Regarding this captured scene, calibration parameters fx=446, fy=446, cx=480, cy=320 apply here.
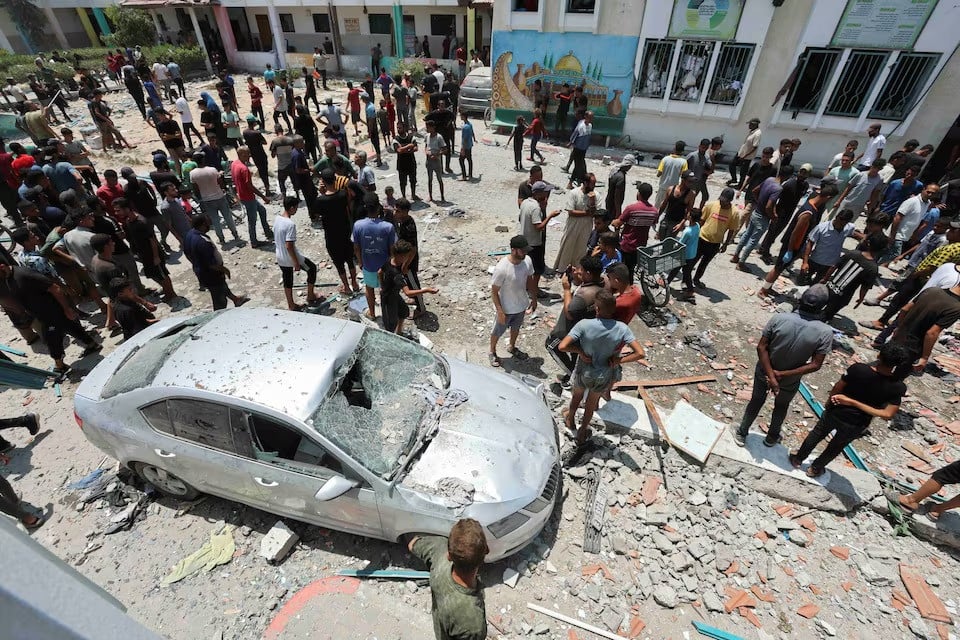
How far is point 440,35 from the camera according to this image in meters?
25.6

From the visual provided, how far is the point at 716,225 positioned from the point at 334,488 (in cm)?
667

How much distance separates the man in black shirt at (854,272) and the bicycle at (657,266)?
6.83 feet

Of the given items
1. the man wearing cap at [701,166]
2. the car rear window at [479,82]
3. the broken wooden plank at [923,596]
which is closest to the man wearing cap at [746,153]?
the man wearing cap at [701,166]

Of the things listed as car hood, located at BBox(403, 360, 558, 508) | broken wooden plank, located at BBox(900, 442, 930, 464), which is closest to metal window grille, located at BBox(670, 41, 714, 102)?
broken wooden plank, located at BBox(900, 442, 930, 464)

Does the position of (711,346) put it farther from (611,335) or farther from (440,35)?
(440,35)

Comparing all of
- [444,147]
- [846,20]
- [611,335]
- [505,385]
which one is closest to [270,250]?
[444,147]

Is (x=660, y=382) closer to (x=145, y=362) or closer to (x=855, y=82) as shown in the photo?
(x=145, y=362)

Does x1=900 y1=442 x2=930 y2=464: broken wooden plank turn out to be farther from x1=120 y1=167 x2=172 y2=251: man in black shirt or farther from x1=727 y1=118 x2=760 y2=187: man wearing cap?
x1=120 y1=167 x2=172 y2=251: man in black shirt

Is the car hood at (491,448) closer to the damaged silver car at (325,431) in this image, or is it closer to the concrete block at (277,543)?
the damaged silver car at (325,431)

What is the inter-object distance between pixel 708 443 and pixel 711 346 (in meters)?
2.20

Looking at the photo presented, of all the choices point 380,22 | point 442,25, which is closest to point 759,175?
point 442,25

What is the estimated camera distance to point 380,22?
2623 cm

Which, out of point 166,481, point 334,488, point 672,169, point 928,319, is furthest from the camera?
point 672,169

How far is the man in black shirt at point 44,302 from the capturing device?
548cm
